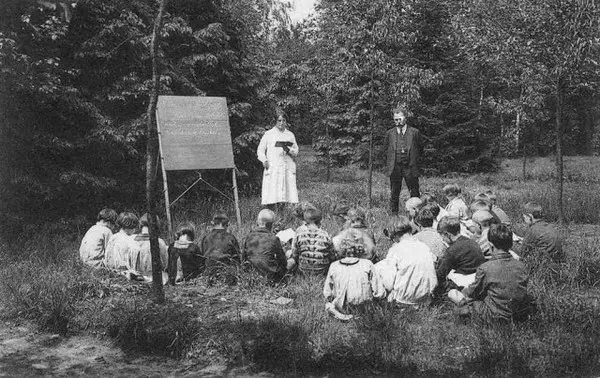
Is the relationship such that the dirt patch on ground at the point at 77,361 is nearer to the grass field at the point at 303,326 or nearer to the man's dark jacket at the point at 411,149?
the grass field at the point at 303,326

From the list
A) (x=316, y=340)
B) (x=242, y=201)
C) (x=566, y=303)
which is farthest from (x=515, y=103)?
(x=316, y=340)

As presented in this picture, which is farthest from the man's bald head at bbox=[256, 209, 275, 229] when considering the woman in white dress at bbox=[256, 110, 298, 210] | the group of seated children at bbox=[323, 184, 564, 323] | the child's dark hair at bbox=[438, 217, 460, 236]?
the woman in white dress at bbox=[256, 110, 298, 210]

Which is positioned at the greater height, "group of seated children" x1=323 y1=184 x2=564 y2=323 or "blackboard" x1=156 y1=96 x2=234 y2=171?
"blackboard" x1=156 y1=96 x2=234 y2=171

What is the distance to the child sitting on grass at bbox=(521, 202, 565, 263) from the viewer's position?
633cm

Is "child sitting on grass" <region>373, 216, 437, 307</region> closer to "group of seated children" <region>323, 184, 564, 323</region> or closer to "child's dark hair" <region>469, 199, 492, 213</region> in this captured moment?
"group of seated children" <region>323, 184, 564, 323</region>

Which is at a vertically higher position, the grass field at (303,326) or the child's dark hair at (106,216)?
the child's dark hair at (106,216)

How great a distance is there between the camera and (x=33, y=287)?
227 inches

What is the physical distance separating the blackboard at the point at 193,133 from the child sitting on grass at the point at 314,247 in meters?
3.46

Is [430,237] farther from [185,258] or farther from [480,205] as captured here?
[185,258]

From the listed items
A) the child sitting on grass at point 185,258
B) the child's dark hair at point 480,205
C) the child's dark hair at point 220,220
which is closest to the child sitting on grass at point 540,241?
the child's dark hair at point 480,205

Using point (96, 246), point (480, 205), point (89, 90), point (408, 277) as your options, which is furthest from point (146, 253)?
point (89, 90)

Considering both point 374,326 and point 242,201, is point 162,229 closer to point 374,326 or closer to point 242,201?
point 242,201

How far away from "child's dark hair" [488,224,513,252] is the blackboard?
5627mm

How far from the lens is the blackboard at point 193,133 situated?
916 cm
